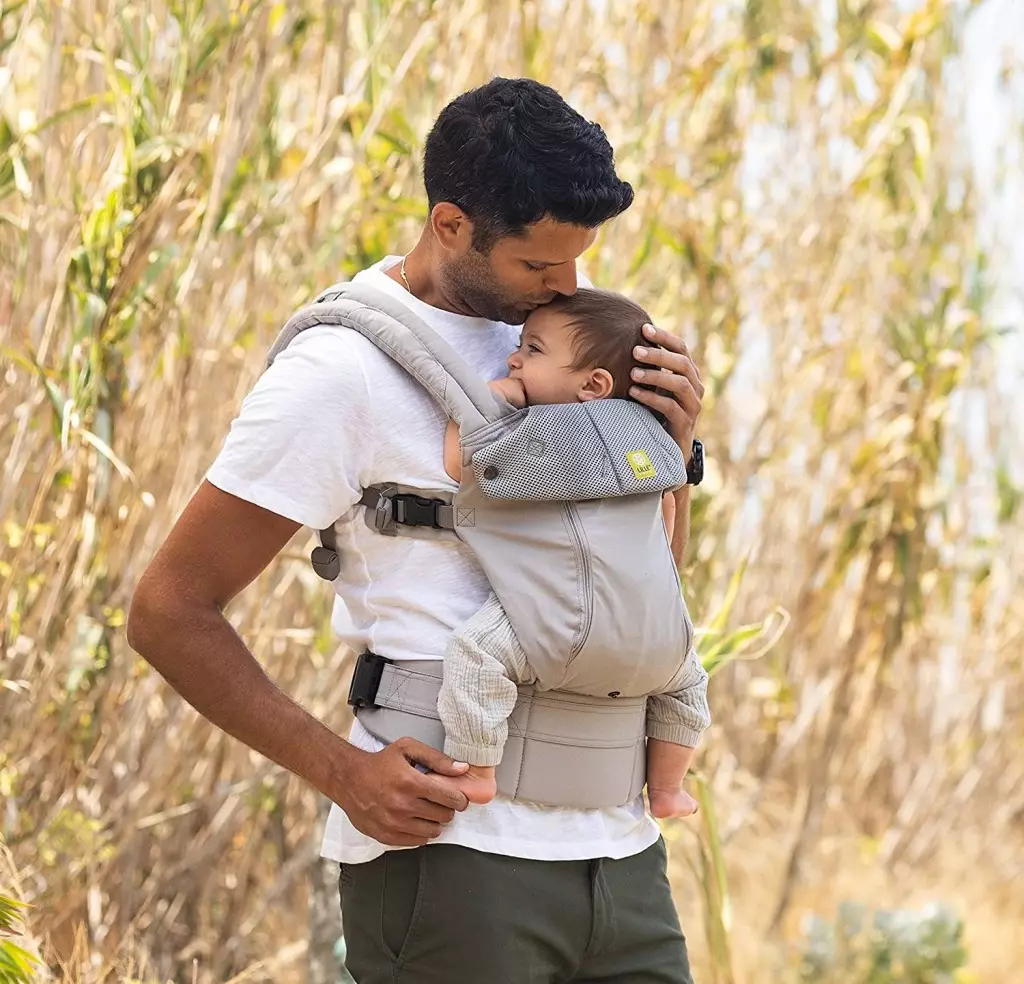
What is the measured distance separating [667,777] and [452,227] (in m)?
0.63

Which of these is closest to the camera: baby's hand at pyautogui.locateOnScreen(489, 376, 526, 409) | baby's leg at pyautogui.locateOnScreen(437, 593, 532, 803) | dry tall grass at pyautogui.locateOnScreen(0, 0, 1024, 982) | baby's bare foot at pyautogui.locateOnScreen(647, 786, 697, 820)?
baby's leg at pyautogui.locateOnScreen(437, 593, 532, 803)

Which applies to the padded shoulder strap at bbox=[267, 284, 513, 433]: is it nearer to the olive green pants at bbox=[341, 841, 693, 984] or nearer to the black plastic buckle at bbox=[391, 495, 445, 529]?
the black plastic buckle at bbox=[391, 495, 445, 529]

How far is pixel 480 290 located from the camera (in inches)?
58.6

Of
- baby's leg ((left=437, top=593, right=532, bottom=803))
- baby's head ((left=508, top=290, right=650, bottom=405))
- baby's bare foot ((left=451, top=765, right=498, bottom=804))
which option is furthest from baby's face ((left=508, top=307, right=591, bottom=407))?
baby's bare foot ((left=451, top=765, right=498, bottom=804))

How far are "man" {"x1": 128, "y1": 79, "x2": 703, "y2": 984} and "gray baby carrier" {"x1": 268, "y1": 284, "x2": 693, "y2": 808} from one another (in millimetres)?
28

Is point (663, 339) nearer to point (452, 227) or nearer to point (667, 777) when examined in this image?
point (452, 227)

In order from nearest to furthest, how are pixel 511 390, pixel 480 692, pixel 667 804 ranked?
1. pixel 480 692
2. pixel 511 390
3. pixel 667 804

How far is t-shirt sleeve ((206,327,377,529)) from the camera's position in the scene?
1364mm

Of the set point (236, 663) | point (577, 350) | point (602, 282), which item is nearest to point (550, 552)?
point (577, 350)

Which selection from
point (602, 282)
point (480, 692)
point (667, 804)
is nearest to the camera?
point (480, 692)

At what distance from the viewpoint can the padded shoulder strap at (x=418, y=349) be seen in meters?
1.40

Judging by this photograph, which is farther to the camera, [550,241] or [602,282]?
[602,282]

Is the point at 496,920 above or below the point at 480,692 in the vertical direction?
below

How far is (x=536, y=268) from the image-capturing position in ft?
4.84
